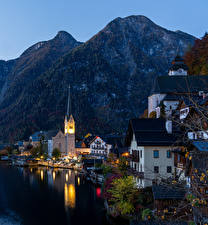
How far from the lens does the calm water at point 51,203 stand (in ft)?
141

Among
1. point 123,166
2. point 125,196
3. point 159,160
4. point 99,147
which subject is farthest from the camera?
point 99,147

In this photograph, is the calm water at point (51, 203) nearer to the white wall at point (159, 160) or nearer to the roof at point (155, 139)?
the white wall at point (159, 160)

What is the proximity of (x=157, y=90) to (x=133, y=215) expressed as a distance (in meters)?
51.9

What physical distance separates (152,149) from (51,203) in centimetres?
2451

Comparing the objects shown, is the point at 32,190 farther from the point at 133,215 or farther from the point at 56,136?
the point at 56,136

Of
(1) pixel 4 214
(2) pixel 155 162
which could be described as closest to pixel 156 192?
(2) pixel 155 162

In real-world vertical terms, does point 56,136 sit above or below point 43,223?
above

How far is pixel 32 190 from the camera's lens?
66312mm

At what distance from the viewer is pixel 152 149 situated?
41219mm

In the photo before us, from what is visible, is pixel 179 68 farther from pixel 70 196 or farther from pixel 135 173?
pixel 135 173

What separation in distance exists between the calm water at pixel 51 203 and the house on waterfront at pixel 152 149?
9.67 metres

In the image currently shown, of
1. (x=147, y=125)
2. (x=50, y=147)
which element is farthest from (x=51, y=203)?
(x=50, y=147)

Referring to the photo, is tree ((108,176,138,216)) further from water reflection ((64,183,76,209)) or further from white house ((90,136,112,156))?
white house ((90,136,112,156))

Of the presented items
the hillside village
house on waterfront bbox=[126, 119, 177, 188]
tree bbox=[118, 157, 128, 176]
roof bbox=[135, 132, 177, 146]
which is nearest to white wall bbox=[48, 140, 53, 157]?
the hillside village
